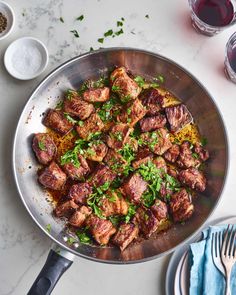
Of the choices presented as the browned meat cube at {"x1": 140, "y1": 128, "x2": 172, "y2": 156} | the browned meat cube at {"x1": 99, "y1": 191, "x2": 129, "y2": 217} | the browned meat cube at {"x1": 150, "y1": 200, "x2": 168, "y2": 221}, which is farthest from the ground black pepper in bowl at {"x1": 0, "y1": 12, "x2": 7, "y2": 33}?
the browned meat cube at {"x1": 150, "y1": 200, "x2": 168, "y2": 221}

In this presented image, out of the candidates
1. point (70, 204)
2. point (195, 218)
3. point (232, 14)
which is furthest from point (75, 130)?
point (232, 14)

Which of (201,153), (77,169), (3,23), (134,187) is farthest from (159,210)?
(3,23)

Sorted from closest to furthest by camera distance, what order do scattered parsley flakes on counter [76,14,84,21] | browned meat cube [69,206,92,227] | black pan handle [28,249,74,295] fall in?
black pan handle [28,249,74,295] < browned meat cube [69,206,92,227] < scattered parsley flakes on counter [76,14,84,21]

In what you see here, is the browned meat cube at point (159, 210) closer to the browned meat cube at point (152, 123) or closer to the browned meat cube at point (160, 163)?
the browned meat cube at point (160, 163)

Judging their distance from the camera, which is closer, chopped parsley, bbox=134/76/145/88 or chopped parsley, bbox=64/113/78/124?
chopped parsley, bbox=64/113/78/124

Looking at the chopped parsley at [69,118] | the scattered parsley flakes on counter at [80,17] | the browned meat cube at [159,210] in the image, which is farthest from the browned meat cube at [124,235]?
the scattered parsley flakes on counter at [80,17]

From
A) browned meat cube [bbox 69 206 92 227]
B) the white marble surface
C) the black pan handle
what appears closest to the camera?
the black pan handle

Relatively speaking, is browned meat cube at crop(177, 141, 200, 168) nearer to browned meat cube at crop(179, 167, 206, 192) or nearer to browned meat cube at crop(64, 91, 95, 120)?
browned meat cube at crop(179, 167, 206, 192)
